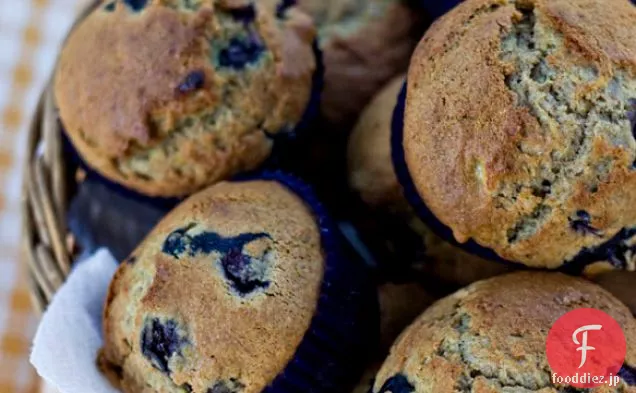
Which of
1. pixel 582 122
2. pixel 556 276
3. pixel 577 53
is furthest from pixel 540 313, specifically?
pixel 577 53

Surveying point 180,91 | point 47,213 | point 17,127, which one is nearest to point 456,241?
point 180,91

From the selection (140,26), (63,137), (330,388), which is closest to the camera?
(330,388)

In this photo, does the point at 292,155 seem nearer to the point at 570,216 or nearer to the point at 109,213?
the point at 109,213

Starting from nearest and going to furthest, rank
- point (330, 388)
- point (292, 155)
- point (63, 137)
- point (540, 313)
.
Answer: point (540, 313)
point (330, 388)
point (292, 155)
point (63, 137)

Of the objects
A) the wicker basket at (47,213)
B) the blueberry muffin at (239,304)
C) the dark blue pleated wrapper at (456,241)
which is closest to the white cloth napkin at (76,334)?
the blueberry muffin at (239,304)

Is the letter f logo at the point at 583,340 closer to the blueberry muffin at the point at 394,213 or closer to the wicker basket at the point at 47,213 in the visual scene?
the blueberry muffin at the point at 394,213

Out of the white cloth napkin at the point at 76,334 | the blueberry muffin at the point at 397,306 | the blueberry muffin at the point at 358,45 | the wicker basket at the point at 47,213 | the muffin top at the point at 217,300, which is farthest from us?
A: the blueberry muffin at the point at 358,45
